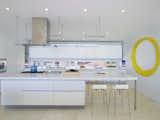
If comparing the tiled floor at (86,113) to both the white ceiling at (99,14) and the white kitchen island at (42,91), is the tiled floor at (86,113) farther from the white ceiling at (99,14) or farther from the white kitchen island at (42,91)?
the white ceiling at (99,14)

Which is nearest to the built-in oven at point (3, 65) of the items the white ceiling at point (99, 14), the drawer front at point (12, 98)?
the white ceiling at point (99, 14)

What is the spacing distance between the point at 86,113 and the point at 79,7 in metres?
3.07

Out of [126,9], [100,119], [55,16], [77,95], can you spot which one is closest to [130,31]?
[126,9]

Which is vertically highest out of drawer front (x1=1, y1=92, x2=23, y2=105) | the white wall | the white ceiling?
the white ceiling

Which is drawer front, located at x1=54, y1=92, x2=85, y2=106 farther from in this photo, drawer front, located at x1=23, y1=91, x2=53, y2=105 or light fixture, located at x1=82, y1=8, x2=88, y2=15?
light fixture, located at x1=82, y1=8, x2=88, y2=15

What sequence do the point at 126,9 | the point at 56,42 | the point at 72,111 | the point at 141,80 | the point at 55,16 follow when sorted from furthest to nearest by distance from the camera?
the point at 56,42 < the point at 141,80 < the point at 55,16 < the point at 126,9 < the point at 72,111

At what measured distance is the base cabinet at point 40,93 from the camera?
181 inches

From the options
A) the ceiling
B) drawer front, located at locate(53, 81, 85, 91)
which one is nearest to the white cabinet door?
drawer front, located at locate(53, 81, 85, 91)

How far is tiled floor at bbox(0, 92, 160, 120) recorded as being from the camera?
404 centimetres

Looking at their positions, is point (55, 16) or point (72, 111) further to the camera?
point (55, 16)

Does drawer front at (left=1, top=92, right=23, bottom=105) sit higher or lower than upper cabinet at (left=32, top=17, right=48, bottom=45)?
lower

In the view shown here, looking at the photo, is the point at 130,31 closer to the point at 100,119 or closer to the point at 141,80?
→ the point at 141,80

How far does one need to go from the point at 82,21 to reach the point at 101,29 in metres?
0.82

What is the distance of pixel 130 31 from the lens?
6.97 metres
